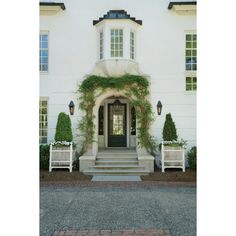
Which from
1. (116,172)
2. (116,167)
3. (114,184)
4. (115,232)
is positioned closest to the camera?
(115,232)

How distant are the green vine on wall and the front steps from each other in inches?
30.5

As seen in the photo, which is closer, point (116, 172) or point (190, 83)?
point (116, 172)

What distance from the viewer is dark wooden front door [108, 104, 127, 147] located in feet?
47.3

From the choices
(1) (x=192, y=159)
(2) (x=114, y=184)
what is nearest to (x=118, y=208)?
(2) (x=114, y=184)

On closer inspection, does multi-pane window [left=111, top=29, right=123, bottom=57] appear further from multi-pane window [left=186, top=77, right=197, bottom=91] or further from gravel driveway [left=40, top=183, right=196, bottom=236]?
gravel driveway [left=40, top=183, right=196, bottom=236]

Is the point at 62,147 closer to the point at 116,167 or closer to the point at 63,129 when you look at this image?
the point at 63,129

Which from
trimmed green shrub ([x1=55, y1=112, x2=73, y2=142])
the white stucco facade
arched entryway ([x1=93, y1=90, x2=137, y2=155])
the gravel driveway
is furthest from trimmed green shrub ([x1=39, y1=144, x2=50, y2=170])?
arched entryway ([x1=93, y1=90, x2=137, y2=155])

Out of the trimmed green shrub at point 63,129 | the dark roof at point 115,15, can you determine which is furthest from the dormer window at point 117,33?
the trimmed green shrub at point 63,129

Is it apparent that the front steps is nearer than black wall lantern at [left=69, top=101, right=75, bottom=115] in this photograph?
Yes

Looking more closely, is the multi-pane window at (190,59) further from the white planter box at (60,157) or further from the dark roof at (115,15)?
the white planter box at (60,157)

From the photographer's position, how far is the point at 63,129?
1163cm

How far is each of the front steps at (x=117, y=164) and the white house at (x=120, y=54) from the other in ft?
0.70

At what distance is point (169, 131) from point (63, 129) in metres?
4.35

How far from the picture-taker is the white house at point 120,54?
12.4 meters
